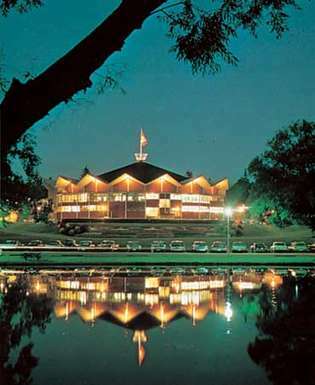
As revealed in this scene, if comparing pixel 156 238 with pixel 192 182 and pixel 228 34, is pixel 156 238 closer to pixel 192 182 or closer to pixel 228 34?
pixel 192 182

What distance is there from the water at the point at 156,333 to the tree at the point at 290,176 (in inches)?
661

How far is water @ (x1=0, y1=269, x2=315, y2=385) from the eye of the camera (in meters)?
7.48

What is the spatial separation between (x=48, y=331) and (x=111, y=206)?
73.4 metres

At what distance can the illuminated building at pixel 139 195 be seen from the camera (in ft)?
277

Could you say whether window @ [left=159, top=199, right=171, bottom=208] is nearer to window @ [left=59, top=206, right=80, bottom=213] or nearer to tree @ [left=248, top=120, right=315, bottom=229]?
window @ [left=59, top=206, right=80, bottom=213]

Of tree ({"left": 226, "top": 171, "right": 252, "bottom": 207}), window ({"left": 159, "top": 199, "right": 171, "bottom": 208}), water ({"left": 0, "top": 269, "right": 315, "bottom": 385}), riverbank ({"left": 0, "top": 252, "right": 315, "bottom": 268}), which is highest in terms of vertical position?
tree ({"left": 226, "top": 171, "right": 252, "bottom": 207})

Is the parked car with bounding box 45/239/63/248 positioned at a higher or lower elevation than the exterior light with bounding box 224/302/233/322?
higher

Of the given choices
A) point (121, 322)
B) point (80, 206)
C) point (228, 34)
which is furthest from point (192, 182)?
point (228, 34)

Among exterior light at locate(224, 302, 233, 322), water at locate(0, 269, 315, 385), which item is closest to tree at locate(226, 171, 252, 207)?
water at locate(0, 269, 315, 385)

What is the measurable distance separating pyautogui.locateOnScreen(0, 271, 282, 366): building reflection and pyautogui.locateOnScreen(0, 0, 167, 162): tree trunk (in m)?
5.26

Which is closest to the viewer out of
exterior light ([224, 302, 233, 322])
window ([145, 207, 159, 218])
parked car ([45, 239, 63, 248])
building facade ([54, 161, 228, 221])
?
exterior light ([224, 302, 233, 322])

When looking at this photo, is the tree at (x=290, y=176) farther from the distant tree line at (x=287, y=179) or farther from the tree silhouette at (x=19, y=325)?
the tree silhouette at (x=19, y=325)

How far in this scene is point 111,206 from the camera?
3317 inches

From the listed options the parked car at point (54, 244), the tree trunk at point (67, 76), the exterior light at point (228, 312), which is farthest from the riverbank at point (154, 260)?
the tree trunk at point (67, 76)
